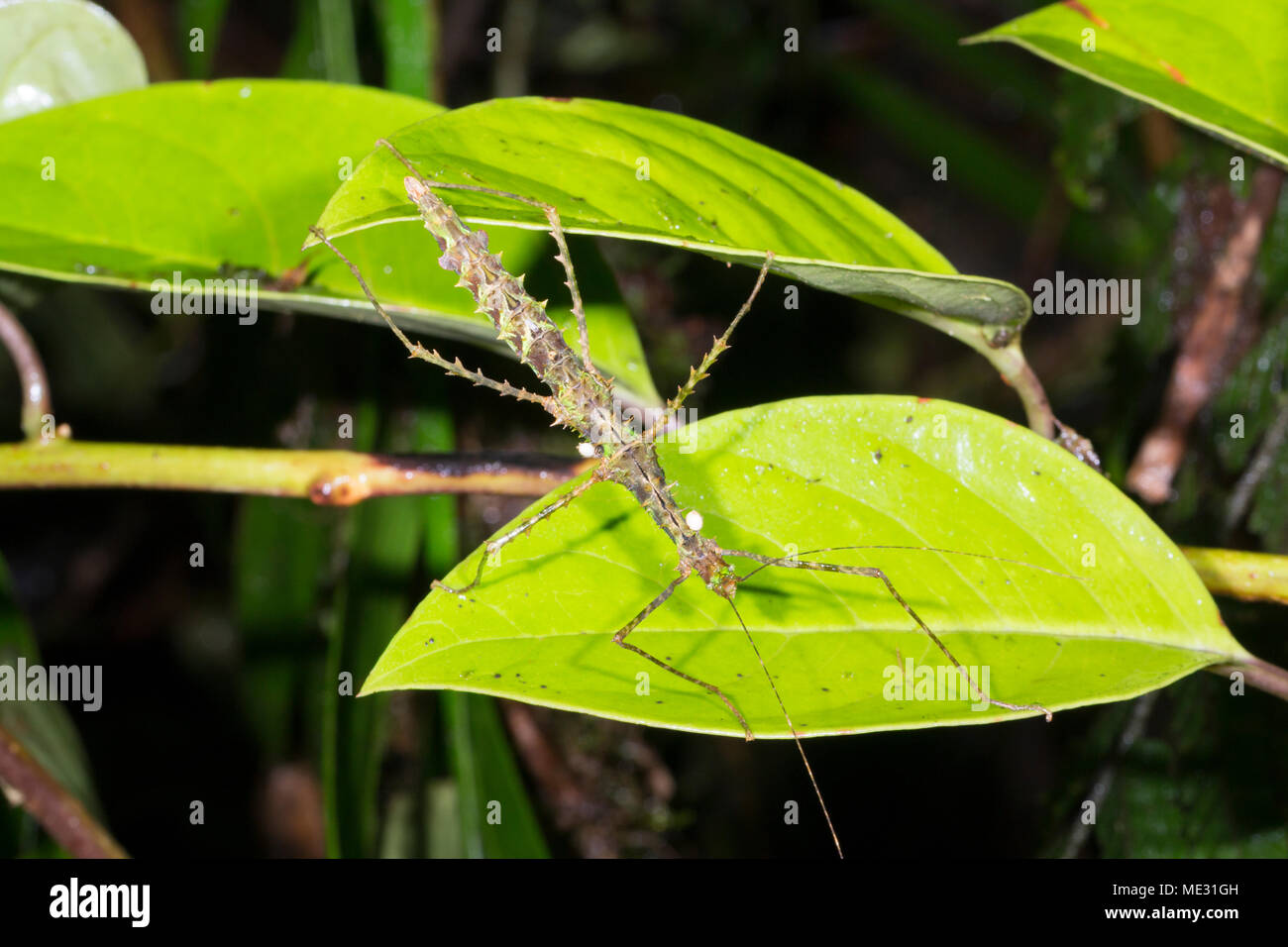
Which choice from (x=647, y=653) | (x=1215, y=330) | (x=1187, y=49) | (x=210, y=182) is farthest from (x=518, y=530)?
(x=1215, y=330)

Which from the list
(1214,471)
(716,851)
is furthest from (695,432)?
(716,851)

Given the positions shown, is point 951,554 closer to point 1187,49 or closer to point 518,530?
point 518,530

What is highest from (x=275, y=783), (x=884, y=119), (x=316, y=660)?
(x=884, y=119)

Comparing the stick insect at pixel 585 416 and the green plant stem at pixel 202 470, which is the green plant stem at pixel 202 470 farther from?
the stick insect at pixel 585 416

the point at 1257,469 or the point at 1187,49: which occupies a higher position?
the point at 1187,49

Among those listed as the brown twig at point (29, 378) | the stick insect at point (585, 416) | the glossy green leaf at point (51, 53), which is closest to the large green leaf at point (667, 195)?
the stick insect at point (585, 416)

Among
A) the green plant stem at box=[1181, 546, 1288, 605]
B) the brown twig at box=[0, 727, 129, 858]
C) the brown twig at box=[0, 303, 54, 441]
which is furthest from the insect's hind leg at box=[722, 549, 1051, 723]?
the brown twig at box=[0, 727, 129, 858]

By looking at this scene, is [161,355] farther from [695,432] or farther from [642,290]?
[695,432]
